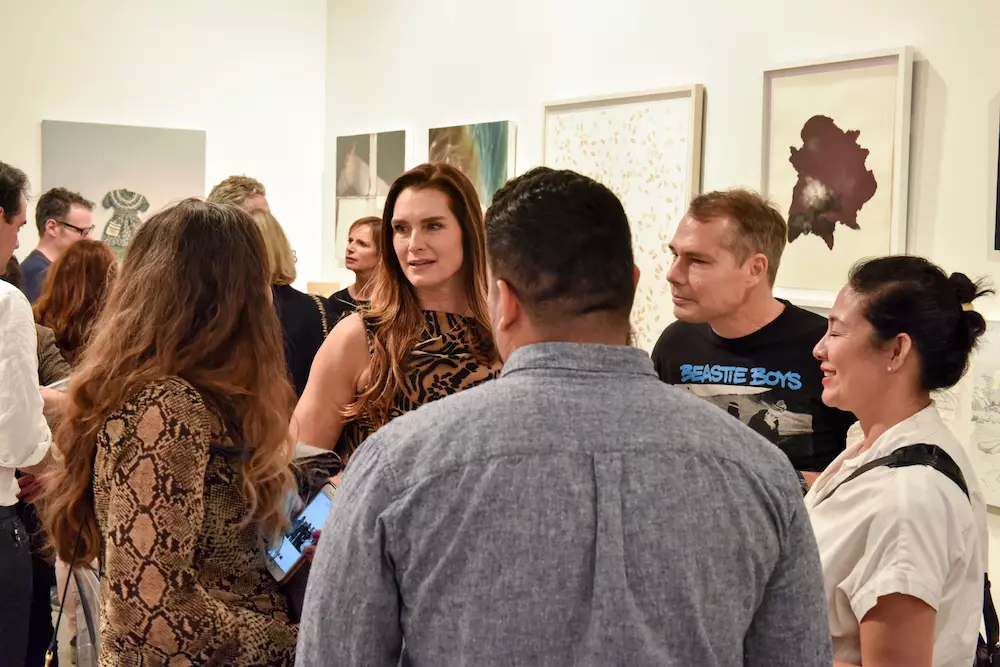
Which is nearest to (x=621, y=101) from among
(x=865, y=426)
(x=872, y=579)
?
(x=865, y=426)

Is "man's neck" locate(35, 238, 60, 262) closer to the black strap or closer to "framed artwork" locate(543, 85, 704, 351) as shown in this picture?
"framed artwork" locate(543, 85, 704, 351)

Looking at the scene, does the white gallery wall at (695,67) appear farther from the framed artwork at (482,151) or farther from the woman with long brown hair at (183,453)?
the woman with long brown hair at (183,453)

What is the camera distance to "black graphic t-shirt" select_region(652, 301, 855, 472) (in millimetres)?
2793

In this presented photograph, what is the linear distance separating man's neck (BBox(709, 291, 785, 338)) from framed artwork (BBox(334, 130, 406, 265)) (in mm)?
3262

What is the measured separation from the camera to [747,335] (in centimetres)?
298

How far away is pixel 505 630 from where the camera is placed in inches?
43.7

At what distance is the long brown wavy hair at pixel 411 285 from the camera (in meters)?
2.44

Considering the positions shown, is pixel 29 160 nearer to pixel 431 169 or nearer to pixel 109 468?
pixel 431 169

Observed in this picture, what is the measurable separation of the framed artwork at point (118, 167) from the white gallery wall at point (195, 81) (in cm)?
8

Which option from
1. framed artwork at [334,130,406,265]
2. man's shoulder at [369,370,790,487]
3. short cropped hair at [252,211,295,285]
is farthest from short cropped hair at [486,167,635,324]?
framed artwork at [334,130,406,265]

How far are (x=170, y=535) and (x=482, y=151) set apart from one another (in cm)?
404

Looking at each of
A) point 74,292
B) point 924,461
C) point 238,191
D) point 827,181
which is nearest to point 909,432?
point 924,461

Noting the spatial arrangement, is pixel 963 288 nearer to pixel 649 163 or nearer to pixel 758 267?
pixel 758 267

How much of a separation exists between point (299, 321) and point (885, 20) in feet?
7.58
